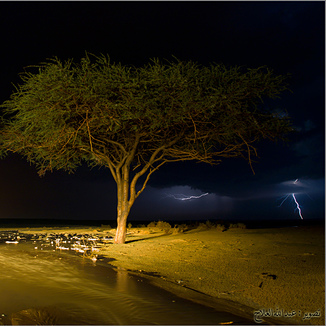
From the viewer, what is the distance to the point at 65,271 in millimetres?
9273

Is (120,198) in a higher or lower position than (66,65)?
lower

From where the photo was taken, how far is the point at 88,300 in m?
6.47

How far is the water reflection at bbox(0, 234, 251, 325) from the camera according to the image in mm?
5555

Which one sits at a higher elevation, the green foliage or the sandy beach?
the green foliage

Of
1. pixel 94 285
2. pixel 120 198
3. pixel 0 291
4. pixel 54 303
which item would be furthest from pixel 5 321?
pixel 120 198

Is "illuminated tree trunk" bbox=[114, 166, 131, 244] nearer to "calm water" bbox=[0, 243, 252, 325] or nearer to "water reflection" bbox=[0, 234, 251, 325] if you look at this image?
"calm water" bbox=[0, 243, 252, 325]

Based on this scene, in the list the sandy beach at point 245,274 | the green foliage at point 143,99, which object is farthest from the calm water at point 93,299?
the green foliage at point 143,99

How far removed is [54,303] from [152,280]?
2929 millimetres

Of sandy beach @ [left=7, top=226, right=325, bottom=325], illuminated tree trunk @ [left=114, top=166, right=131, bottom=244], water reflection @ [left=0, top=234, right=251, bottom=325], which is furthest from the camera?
illuminated tree trunk @ [left=114, top=166, right=131, bottom=244]

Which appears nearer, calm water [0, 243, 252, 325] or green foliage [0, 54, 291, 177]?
calm water [0, 243, 252, 325]

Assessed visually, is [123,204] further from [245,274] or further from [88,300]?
[88,300]

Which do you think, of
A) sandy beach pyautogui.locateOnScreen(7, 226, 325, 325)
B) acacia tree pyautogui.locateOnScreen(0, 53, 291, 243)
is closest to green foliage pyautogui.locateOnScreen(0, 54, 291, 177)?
acacia tree pyautogui.locateOnScreen(0, 53, 291, 243)

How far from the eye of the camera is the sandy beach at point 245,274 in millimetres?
6441

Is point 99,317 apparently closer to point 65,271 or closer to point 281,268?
point 65,271
